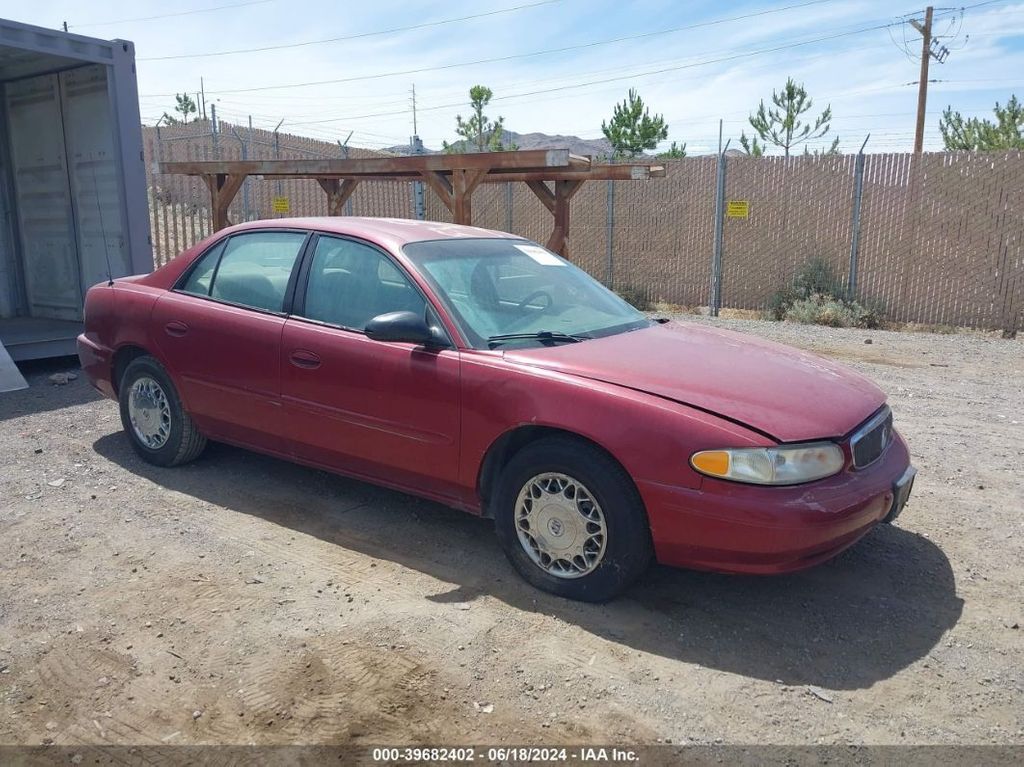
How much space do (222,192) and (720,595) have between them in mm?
9549

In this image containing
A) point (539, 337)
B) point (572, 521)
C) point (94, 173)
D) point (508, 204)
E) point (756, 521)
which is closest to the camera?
point (756, 521)

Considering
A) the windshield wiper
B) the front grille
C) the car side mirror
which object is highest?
the car side mirror

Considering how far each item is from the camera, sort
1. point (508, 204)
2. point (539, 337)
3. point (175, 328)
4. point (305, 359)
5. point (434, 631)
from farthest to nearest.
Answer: point (508, 204), point (175, 328), point (305, 359), point (539, 337), point (434, 631)

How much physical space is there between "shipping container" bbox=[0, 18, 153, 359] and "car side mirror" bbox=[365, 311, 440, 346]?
5.83 metres

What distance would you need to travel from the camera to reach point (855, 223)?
527 inches

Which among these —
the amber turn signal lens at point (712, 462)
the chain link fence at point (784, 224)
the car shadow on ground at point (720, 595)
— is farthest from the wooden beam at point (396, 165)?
the amber turn signal lens at point (712, 462)

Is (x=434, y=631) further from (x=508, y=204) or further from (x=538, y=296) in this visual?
(x=508, y=204)

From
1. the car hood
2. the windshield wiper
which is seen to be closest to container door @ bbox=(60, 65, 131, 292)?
the windshield wiper

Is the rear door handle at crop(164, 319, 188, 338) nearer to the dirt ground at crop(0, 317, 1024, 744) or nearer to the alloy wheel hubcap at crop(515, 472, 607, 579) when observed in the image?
the dirt ground at crop(0, 317, 1024, 744)

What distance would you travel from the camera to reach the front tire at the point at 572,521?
3564mm

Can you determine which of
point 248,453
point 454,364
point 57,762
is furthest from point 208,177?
point 57,762

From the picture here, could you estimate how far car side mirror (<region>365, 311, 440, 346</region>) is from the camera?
4.02 meters

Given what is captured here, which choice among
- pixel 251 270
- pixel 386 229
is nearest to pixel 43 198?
pixel 251 270

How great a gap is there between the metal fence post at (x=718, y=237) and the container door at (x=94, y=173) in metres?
9.19
